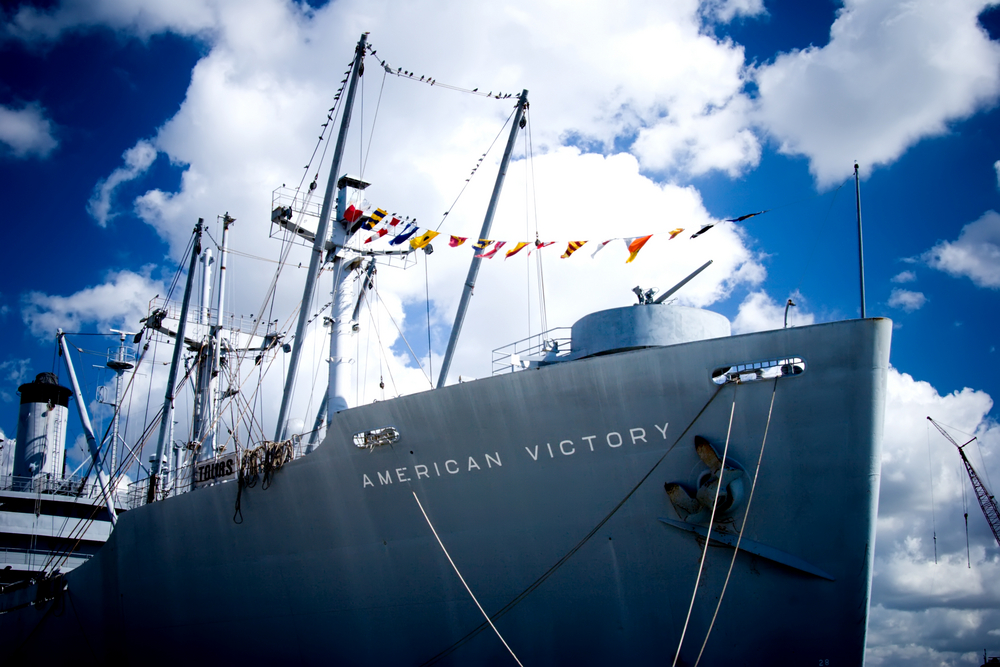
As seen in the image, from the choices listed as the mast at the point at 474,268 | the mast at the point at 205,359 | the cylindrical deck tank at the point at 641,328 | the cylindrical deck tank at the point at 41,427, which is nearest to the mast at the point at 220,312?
the mast at the point at 205,359

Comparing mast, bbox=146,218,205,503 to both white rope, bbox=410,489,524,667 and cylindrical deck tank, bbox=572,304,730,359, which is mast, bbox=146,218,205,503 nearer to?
white rope, bbox=410,489,524,667

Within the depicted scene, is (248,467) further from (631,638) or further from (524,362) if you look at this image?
(631,638)

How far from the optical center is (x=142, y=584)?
52.9 feet

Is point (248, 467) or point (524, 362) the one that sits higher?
point (524, 362)

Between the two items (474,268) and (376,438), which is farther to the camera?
(474,268)

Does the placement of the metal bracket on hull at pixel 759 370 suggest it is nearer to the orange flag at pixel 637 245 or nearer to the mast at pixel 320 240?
the orange flag at pixel 637 245

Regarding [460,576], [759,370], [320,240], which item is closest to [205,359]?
[320,240]

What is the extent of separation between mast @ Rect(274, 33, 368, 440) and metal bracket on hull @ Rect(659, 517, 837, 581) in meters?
9.70

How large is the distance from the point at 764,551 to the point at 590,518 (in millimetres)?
2344

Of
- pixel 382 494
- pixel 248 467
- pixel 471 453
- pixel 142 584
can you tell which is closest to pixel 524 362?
pixel 471 453

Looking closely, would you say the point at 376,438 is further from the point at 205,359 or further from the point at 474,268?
the point at 205,359

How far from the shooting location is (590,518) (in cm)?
990

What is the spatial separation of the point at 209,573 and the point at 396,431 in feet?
20.2

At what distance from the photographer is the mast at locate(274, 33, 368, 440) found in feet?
50.0
